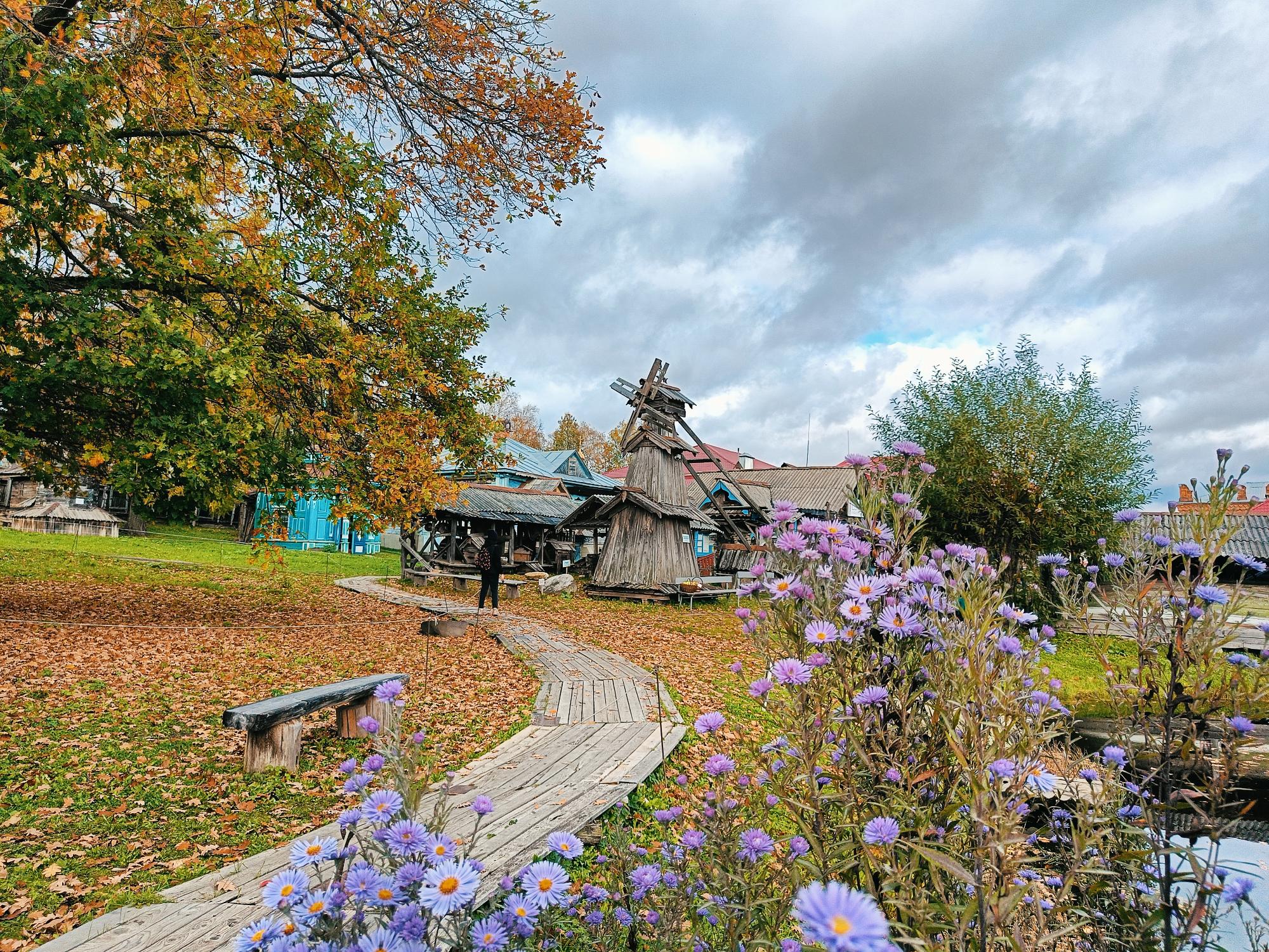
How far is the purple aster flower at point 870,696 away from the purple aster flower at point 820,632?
0.17 m

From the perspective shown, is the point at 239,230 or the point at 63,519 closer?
the point at 239,230

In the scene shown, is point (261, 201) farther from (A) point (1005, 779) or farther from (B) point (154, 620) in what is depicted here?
(A) point (1005, 779)

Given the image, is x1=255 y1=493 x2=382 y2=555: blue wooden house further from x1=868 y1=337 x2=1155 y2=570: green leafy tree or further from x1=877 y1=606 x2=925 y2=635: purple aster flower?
x1=877 y1=606 x2=925 y2=635: purple aster flower

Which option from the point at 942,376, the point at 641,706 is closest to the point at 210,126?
the point at 641,706

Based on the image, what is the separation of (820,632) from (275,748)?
5.28 meters

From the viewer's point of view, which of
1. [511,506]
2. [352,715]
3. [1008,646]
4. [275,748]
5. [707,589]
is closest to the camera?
[1008,646]

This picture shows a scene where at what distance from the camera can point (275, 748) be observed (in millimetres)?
5531

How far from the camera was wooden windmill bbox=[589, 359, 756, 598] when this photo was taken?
19.8m

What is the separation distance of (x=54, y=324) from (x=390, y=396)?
174 inches

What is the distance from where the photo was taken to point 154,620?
36.5ft

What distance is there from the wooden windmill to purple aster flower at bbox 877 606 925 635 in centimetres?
1751

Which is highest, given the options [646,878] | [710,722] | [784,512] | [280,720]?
[784,512]

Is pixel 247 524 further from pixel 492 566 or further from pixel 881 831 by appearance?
pixel 881 831

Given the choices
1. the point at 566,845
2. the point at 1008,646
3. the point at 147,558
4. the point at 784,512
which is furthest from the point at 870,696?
the point at 147,558
